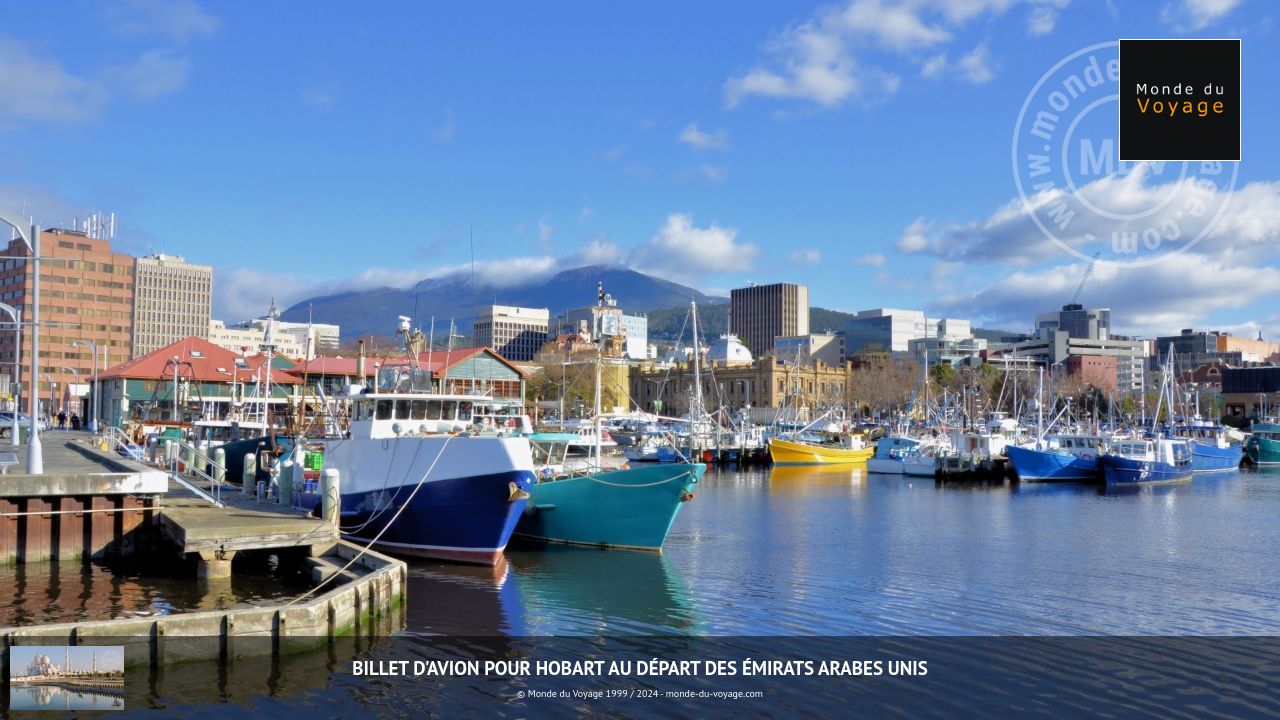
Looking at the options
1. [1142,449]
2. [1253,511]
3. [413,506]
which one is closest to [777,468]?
[1142,449]

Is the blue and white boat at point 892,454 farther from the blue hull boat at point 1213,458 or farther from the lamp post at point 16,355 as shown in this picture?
the lamp post at point 16,355

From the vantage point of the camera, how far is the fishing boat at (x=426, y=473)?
1160 inches

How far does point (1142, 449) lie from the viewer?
248 feet

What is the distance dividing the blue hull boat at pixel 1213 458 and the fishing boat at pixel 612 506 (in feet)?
229

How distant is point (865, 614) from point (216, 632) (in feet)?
46.8

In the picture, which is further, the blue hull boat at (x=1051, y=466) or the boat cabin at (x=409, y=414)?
the blue hull boat at (x=1051, y=466)

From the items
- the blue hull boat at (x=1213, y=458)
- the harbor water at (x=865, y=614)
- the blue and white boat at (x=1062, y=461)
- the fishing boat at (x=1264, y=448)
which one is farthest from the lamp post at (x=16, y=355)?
the fishing boat at (x=1264, y=448)

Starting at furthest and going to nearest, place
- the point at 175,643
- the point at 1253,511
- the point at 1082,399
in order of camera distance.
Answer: the point at 1082,399 → the point at 1253,511 → the point at 175,643

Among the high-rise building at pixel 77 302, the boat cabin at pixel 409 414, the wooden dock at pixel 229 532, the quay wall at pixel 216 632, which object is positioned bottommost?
the quay wall at pixel 216 632

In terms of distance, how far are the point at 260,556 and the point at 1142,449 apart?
67641 mm

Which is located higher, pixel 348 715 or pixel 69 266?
pixel 69 266

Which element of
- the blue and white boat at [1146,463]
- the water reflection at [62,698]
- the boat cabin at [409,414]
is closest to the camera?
the water reflection at [62,698]

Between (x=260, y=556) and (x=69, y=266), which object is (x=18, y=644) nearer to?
(x=260, y=556)

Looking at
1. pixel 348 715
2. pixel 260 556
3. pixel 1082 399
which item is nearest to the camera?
pixel 348 715
